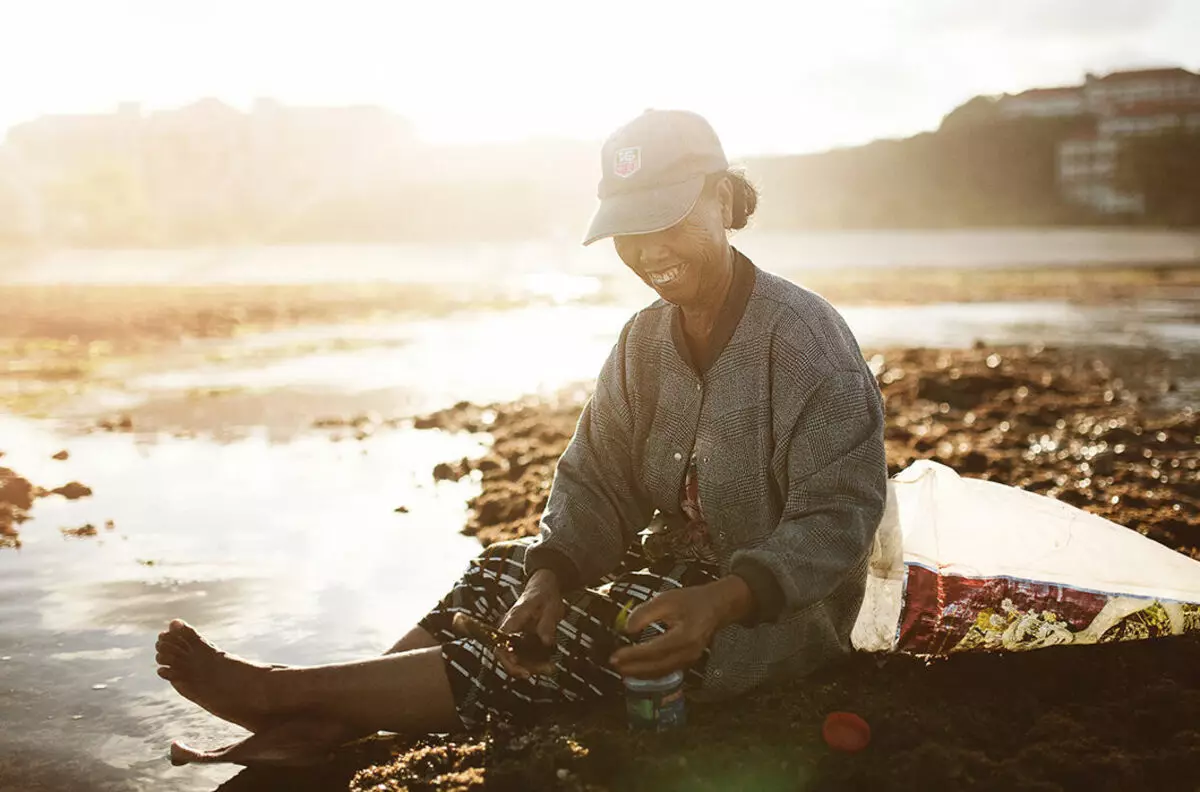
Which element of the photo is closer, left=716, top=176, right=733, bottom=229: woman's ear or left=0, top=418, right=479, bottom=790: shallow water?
left=716, top=176, right=733, bottom=229: woman's ear

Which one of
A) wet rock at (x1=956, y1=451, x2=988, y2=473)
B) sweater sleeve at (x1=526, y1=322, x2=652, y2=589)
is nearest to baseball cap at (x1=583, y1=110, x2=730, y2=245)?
sweater sleeve at (x1=526, y1=322, x2=652, y2=589)

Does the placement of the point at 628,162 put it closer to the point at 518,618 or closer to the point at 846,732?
the point at 518,618

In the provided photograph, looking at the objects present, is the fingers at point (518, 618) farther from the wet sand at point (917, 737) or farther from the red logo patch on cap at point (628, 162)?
the red logo patch on cap at point (628, 162)

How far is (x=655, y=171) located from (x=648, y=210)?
0.34ft

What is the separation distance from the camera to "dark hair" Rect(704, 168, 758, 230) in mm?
2621

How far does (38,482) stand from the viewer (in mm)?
5918

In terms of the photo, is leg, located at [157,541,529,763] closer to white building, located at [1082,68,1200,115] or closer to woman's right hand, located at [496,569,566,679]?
woman's right hand, located at [496,569,566,679]

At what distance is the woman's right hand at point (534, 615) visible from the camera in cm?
258

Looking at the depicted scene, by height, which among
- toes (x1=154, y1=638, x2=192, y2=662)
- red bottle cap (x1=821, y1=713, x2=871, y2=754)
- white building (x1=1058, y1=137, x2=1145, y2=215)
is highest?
white building (x1=1058, y1=137, x2=1145, y2=215)

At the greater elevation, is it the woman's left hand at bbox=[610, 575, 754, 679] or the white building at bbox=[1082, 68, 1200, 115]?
the white building at bbox=[1082, 68, 1200, 115]

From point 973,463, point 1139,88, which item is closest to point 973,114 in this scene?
point 1139,88

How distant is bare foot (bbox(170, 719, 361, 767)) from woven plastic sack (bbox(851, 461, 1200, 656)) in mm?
1424

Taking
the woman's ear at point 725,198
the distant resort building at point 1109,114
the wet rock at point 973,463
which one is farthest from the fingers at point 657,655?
the distant resort building at point 1109,114

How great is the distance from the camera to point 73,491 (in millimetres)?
5582
